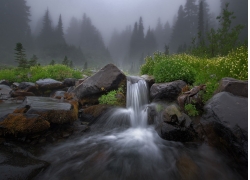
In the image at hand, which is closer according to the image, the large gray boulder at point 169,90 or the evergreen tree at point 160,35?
the large gray boulder at point 169,90

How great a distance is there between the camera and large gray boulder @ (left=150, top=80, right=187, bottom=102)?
21.7 feet

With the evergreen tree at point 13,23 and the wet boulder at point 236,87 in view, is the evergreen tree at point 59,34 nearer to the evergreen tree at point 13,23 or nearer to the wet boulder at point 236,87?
the evergreen tree at point 13,23

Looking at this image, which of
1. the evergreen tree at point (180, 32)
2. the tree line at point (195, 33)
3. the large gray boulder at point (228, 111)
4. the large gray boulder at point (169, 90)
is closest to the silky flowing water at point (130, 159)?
the large gray boulder at point (228, 111)

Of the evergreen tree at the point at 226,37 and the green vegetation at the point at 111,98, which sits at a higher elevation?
the evergreen tree at the point at 226,37

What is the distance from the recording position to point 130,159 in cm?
387

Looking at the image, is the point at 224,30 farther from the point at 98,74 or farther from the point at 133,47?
the point at 133,47

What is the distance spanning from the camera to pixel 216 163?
11.6ft

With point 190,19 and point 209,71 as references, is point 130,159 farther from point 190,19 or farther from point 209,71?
point 190,19

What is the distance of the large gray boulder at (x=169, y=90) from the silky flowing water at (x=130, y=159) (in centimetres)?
194

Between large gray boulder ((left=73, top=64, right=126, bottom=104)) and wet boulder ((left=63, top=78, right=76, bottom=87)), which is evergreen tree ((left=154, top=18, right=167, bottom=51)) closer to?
wet boulder ((left=63, top=78, right=76, bottom=87))

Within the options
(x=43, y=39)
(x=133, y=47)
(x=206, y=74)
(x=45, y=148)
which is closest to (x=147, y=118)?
(x=206, y=74)

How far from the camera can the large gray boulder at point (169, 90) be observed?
6625mm

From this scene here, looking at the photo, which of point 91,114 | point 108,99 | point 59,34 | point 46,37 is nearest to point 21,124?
point 91,114


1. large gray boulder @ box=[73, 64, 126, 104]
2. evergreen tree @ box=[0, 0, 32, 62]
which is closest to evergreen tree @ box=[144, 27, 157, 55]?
evergreen tree @ box=[0, 0, 32, 62]
